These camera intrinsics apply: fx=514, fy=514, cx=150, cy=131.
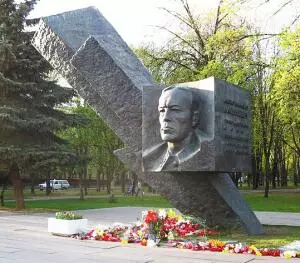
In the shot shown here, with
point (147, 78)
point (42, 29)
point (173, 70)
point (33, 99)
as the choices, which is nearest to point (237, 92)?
point (147, 78)

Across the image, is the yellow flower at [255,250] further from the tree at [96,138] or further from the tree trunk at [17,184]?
the tree at [96,138]

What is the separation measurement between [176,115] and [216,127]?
759 mm

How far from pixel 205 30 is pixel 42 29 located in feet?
56.0

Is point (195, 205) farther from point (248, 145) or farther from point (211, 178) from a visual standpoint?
point (248, 145)

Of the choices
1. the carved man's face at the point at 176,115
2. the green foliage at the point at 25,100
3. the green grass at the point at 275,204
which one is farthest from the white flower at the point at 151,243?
the green grass at the point at 275,204

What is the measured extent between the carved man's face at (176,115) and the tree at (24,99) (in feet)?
34.1

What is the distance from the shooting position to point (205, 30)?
27.9m

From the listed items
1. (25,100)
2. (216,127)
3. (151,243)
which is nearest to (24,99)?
(25,100)

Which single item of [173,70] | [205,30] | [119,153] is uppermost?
[205,30]

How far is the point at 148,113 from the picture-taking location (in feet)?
32.1

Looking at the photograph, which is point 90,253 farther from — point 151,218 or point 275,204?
point 275,204

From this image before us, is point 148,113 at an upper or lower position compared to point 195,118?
upper

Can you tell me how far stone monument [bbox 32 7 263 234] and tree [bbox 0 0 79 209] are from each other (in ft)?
25.0

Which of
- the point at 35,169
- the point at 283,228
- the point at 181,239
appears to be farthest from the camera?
the point at 35,169
